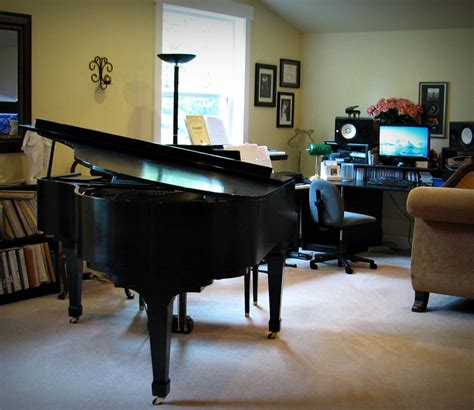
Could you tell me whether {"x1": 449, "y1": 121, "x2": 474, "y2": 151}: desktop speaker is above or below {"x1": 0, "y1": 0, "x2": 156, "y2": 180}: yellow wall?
below

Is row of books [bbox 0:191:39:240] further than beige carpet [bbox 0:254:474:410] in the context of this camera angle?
Yes

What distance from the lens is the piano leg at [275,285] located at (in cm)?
420

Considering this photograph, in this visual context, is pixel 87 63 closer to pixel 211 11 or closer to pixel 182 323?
pixel 211 11

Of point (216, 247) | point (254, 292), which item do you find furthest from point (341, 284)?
point (216, 247)

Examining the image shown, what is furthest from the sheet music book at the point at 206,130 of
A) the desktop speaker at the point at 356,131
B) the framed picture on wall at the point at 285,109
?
the desktop speaker at the point at 356,131

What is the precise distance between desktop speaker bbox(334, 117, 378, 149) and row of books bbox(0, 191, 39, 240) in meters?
3.19

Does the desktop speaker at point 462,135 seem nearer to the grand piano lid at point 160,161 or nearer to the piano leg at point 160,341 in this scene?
the grand piano lid at point 160,161

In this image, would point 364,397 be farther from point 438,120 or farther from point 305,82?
point 305,82

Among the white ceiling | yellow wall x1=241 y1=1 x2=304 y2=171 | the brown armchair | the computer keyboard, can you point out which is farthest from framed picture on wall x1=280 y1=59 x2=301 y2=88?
the brown armchair

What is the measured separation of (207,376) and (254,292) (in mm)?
1293

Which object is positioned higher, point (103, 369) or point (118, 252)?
point (118, 252)

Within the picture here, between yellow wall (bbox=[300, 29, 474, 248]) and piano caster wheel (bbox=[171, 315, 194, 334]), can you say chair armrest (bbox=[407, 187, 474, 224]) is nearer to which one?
piano caster wheel (bbox=[171, 315, 194, 334])

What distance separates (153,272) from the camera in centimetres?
311

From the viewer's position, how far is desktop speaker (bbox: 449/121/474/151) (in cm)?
650
